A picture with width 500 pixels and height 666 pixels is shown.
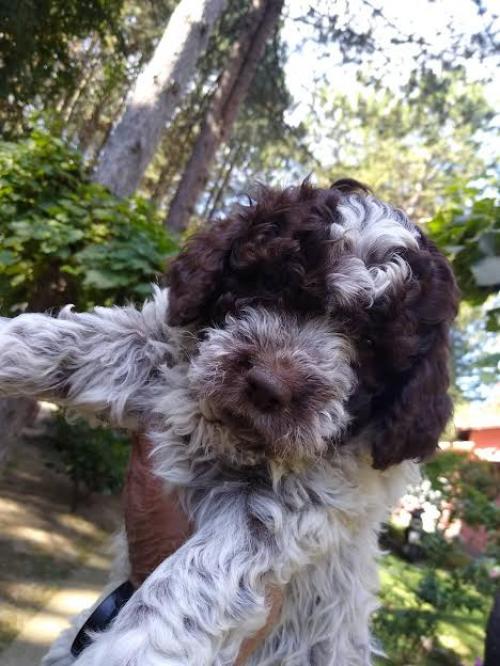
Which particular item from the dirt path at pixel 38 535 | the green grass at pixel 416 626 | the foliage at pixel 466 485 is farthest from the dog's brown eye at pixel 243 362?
the foliage at pixel 466 485

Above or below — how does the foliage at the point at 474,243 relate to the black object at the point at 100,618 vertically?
above

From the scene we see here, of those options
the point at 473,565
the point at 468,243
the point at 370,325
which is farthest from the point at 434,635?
the point at 370,325

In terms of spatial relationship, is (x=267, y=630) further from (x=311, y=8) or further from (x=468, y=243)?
(x=311, y=8)

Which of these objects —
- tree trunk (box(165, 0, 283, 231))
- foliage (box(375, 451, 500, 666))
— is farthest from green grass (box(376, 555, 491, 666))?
tree trunk (box(165, 0, 283, 231))

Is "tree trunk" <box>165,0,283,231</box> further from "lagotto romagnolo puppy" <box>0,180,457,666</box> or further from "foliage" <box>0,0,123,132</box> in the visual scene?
"lagotto romagnolo puppy" <box>0,180,457,666</box>

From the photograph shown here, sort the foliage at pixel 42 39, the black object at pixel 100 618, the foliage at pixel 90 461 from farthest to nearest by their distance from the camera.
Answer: the foliage at pixel 42 39
the foliage at pixel 90 461
the black object at pixel 100 618

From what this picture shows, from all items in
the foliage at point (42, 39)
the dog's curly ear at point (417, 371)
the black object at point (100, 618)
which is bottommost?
the black object at point (100, 618)

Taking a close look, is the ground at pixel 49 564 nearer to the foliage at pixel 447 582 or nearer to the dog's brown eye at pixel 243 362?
the foliage at pixel 447 582

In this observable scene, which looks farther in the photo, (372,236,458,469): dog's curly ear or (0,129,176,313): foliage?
(0,129,176,313): foliage

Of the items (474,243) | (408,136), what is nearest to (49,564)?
(474,243)
